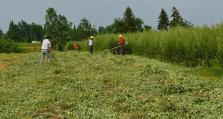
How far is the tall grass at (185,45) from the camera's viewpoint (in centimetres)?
2803

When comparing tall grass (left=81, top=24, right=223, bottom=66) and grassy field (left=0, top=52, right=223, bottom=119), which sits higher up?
tall grass (left=81, top=24, right=223, bottom=66)

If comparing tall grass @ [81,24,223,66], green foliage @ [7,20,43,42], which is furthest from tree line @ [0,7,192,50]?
green foliage @ [7,20,43,42]

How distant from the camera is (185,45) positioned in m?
32.1

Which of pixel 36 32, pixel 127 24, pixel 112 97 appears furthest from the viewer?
pixel 36 32

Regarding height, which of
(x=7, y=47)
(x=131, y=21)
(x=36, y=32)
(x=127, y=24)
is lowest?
(x=7, y=47)

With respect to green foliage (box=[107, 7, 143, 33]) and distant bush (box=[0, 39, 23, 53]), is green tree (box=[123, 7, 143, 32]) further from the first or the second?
distant bush (box=[0, 39, 23, 53])

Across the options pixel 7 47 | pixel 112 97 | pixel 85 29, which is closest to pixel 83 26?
pixel 85 29

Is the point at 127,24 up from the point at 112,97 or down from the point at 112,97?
up

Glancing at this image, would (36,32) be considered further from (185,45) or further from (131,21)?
(185,45)

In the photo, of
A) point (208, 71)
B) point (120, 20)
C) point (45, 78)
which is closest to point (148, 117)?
point (45, 78)

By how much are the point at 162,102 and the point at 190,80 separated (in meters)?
5.13

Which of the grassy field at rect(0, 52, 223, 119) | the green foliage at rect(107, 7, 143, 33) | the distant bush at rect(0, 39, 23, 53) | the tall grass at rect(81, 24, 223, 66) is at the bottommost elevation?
the distant bush at rect(0, 39, 23, 53)

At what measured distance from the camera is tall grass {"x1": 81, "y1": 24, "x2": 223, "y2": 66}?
28031 millimetres

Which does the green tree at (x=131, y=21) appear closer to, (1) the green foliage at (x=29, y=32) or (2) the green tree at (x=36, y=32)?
(1) the green foliage at (x=29, y=32)
